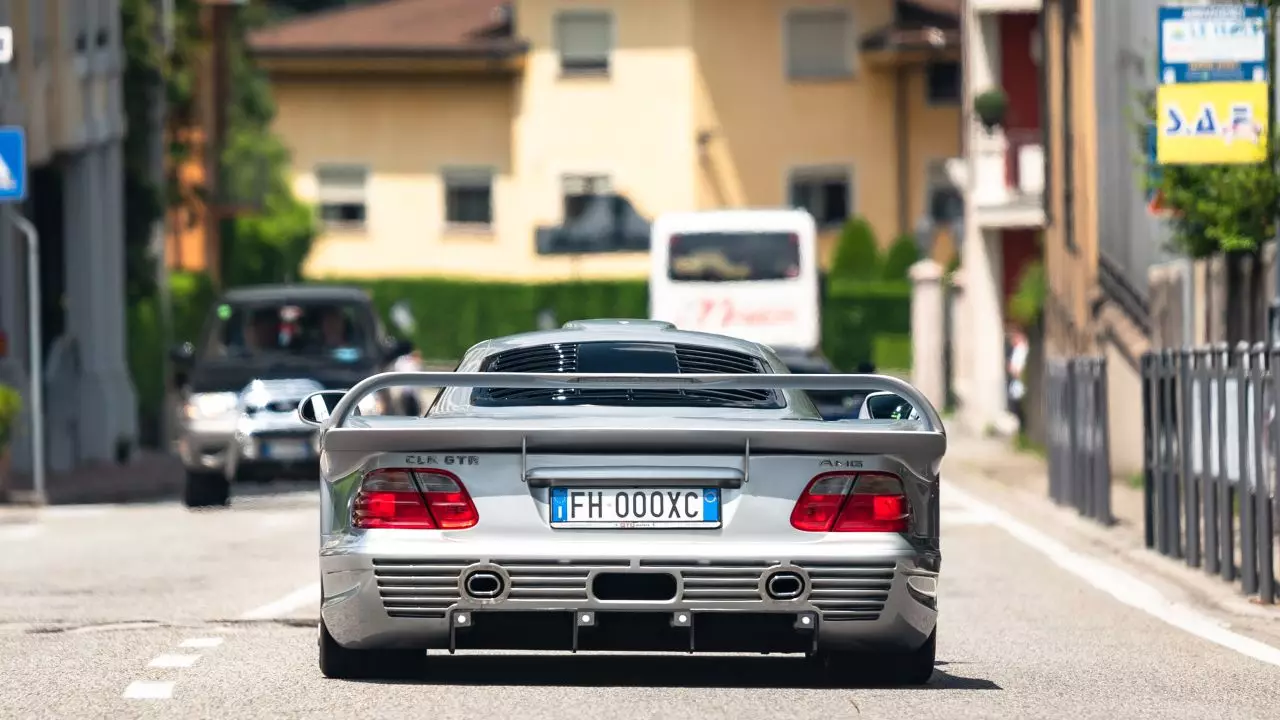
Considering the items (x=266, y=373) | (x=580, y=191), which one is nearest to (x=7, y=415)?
(x=266, y=373)

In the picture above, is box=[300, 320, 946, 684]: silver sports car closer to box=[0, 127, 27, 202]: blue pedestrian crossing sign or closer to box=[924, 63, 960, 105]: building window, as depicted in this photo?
box=[0, 127, 27, 202]: blue pedestrian crossing sign

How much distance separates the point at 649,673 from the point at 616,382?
1481 millimetres

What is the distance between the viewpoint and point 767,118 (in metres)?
60.0

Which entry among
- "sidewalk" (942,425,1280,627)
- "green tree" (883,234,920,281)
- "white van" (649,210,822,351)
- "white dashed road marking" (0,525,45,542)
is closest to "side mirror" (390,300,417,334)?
"green tree" (883,234,920,281)

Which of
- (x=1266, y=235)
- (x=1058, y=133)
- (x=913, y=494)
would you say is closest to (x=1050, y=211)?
(x=1058, y=133)

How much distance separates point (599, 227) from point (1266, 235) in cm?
3890

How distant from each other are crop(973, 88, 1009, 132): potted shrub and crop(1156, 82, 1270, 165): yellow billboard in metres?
23.8

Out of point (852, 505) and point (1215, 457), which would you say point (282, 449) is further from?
point (852, 505)

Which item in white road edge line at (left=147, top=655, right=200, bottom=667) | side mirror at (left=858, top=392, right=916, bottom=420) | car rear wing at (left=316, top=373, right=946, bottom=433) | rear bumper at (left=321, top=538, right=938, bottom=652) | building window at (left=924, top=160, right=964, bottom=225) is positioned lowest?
white road edge line at (left=147, top=655, right=200, bottom=667)

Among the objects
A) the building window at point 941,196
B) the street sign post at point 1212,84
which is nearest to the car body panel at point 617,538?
the street sign post at point 1212,84

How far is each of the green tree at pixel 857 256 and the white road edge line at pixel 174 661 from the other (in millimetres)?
47608

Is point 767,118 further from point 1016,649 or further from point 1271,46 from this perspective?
point 1016,649

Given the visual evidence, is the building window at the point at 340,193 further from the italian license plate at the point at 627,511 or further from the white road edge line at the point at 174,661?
the italian license plate at the point at 627,511

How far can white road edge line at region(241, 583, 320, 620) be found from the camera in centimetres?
1309
